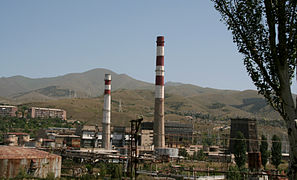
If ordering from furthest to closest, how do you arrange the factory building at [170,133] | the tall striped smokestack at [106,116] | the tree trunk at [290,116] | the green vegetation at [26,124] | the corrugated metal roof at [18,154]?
the green vegetation at [26,124] < the factory building at [170,133] < the tall striped smokestack at [106,116] < the corrugated metal roof at [18,154] < the tree trunk at [290,116]

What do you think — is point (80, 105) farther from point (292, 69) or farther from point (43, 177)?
point (292, 69)

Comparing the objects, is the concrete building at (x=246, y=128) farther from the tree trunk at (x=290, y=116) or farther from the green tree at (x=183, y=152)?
the tree trunk at (x=290, y=116)

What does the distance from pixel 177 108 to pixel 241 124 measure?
10771 cm

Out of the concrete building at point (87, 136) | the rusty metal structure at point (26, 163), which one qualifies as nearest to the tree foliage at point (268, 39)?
the rusty metal structure at point (26, 163)

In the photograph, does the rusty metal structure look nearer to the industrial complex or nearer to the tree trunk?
the industrial complex

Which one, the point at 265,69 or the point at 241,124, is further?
the point at 241,124

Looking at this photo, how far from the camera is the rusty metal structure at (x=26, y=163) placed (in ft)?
70.1

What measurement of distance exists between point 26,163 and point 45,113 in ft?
306

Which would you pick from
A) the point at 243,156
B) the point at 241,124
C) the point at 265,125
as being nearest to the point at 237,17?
the point at 243,156

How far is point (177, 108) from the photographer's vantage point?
6841 inches

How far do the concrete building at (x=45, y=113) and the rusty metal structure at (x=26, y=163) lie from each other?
87.5 meters

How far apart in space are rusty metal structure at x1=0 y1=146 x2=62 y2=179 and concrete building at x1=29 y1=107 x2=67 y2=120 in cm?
8745

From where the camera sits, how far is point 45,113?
111812 millimetres

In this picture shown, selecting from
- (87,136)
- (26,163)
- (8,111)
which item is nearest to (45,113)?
(8,111)
